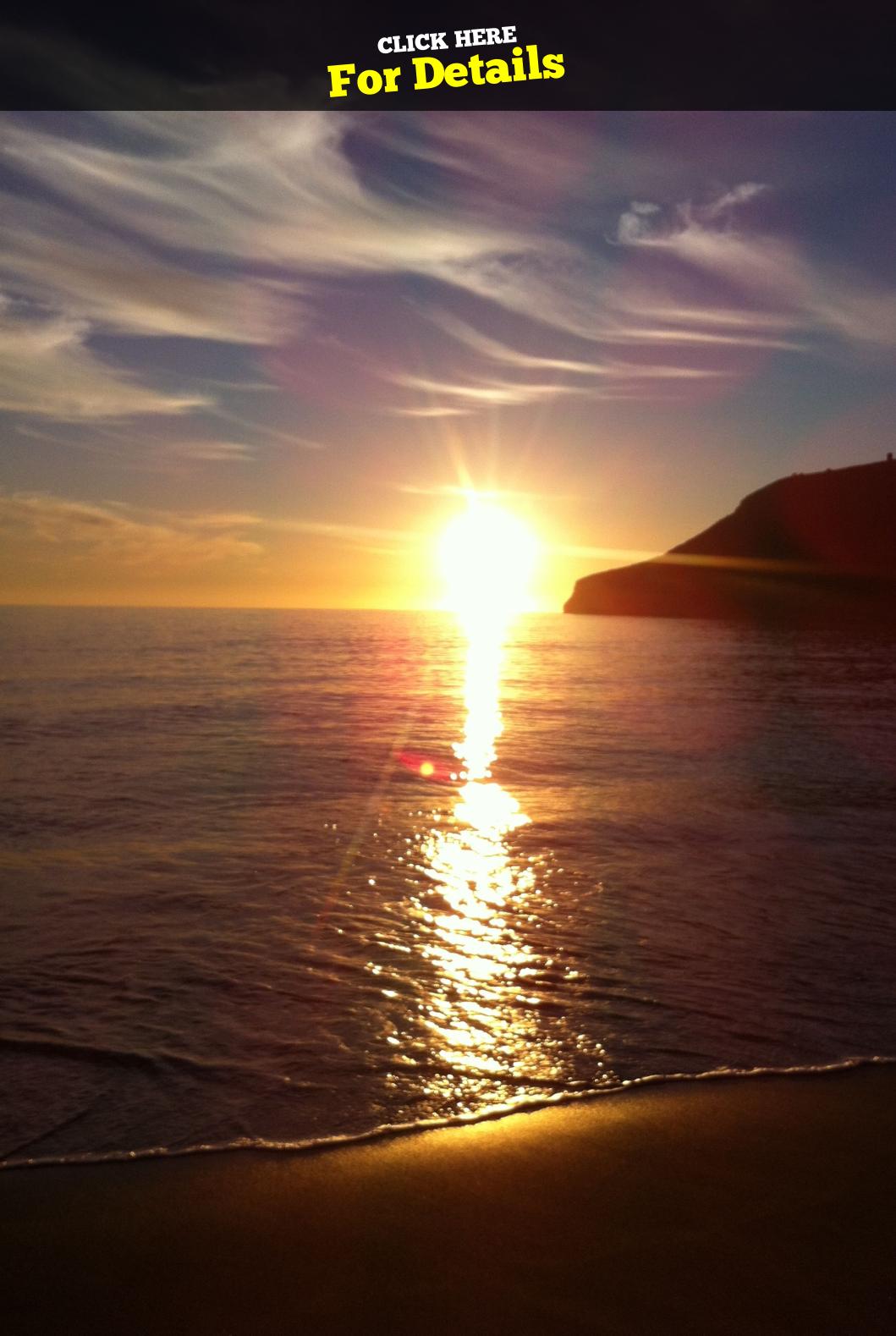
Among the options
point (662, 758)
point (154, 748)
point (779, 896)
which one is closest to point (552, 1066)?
point (779, 896)

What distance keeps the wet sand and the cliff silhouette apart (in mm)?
114366

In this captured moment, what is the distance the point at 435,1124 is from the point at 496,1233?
88 cm

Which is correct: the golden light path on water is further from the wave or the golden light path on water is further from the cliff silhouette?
the cliff silhouette

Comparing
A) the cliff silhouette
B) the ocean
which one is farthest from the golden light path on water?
the cliff silhouette

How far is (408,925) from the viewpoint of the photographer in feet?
23.8

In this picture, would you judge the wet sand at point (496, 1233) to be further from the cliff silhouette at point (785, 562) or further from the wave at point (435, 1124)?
the cliff silhouette at point (785, 562)

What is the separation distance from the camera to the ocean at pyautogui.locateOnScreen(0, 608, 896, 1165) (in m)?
4.85

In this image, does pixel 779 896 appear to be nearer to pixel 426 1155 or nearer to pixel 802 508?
pixel 426 1155

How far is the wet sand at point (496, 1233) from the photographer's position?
311 cm

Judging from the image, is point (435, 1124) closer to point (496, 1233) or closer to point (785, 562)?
point (496, 1233)

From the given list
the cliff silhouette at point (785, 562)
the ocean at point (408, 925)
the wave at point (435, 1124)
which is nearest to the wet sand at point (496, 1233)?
the wave at point (435, 1124)

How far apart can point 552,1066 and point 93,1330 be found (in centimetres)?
253

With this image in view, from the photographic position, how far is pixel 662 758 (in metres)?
15.8

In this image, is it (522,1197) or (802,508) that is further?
(802,508)
